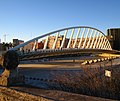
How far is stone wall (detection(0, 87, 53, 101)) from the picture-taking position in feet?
24.5

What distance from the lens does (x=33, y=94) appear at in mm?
7613

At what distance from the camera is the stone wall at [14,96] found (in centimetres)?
748

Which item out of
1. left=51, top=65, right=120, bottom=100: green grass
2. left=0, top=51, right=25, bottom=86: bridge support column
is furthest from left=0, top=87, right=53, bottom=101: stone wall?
left=51, top=65, right=120, bottom=100: green grass

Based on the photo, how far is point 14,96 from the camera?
8.29 meters

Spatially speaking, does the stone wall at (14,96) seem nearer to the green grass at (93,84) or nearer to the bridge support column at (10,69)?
the bridge support column at (10,69)

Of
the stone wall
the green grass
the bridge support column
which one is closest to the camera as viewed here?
the stone wall

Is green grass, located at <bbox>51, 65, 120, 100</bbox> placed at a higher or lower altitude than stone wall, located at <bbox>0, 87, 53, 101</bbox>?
higher

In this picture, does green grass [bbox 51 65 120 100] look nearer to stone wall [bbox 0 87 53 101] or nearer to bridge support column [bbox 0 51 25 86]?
bridge support column [bbox 0 51 25 86]

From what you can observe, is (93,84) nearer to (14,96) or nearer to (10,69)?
(14,96)

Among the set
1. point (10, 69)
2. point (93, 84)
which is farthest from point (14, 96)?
point (93, 84)

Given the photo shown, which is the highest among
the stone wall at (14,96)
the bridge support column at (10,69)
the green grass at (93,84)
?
the bridge support column at (10,69)

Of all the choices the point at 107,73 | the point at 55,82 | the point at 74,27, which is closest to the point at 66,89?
the point at 55,82

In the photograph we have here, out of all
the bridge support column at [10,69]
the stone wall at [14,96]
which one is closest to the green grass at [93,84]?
the bridge support column at [10,69]

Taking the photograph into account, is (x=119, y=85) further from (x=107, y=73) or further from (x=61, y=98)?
(x=61, y=98)
